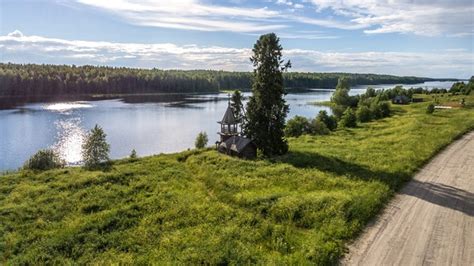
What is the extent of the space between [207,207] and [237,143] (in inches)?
582

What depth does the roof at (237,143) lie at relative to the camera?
34438mm

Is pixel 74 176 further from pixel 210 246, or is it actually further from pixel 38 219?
pixel 210 246

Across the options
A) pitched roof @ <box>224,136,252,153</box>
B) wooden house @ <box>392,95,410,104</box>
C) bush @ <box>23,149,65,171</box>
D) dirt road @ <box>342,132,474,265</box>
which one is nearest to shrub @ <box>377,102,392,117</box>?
wooden house @ <box>392,95,410,104</box>

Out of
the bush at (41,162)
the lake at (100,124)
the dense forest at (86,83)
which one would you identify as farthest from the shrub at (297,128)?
the dense forest at (86,83)

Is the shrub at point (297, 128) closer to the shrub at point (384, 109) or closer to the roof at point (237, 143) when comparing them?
the roof at point (237, 143)

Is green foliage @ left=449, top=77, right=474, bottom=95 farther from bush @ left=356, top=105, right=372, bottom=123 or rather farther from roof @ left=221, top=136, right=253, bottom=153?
roof @ left=221, top=136, right=253, bottom=153

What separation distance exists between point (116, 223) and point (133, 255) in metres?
4.36

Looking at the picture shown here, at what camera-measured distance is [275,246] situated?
50.6 feet

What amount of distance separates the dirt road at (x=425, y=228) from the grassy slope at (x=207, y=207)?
83 centimetres

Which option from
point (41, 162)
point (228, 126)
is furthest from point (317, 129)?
point (41, 162)

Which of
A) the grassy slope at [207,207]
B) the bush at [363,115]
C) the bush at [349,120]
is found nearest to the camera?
the grassy slope at [207,207]

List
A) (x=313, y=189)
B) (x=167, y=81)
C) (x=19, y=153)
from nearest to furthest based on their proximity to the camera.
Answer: (x=313, y=189) → (x=19, y=153) → (x=167, y=81)

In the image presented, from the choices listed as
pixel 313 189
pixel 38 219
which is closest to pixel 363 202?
pixel 313 189

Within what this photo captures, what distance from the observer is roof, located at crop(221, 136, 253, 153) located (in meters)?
34.4
